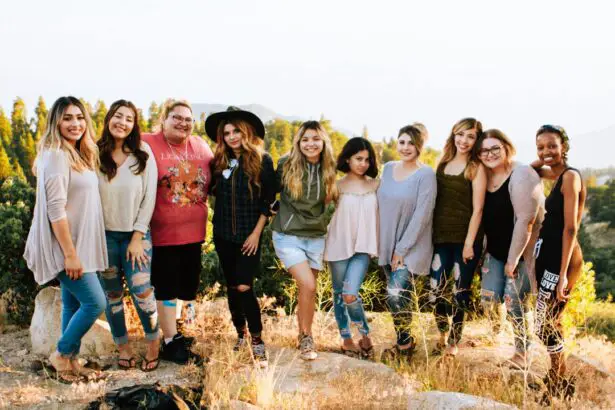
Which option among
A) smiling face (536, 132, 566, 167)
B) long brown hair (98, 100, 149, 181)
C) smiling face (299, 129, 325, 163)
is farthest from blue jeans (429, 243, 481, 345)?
long brown hair (98, 100, 149, 181)

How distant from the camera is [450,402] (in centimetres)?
387

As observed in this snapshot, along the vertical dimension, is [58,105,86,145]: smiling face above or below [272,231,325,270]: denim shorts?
above

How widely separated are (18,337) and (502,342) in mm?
5112

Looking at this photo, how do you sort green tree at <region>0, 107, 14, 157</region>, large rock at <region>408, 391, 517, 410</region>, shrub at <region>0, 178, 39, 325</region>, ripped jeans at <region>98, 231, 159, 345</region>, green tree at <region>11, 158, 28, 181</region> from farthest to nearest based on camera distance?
green tree at <region>0, 107, 14, 157</region> → green tree at <region>11, 158, 28, 181</region> → shrub at <region>0, 178, 39, 325</region> → ripped jeans at <region>98, 231, 159, 345</region> → large rock at <region>408, 391, 517, 410</region>

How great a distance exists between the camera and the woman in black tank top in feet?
13.3

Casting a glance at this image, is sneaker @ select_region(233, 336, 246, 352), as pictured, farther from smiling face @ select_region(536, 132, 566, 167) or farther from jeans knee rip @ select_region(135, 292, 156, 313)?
smiling face @ select_region(536, 132, 566, 167)

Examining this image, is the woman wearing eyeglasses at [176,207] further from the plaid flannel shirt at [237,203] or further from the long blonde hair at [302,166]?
the long blonde hair at [302,166]

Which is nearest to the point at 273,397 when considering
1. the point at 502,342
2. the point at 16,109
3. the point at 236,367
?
the point at 236,367

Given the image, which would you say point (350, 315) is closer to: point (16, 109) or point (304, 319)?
point (304, 319)

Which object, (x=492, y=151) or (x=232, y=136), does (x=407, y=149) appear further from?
(x=232, y=136)

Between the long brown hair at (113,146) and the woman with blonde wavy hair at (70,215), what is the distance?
112mm

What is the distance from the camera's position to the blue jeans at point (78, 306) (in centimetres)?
421

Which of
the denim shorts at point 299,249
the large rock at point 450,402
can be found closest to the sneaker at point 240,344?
the denim shorts at point 299,249

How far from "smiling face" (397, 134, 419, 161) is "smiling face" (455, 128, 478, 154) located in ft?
1.21
